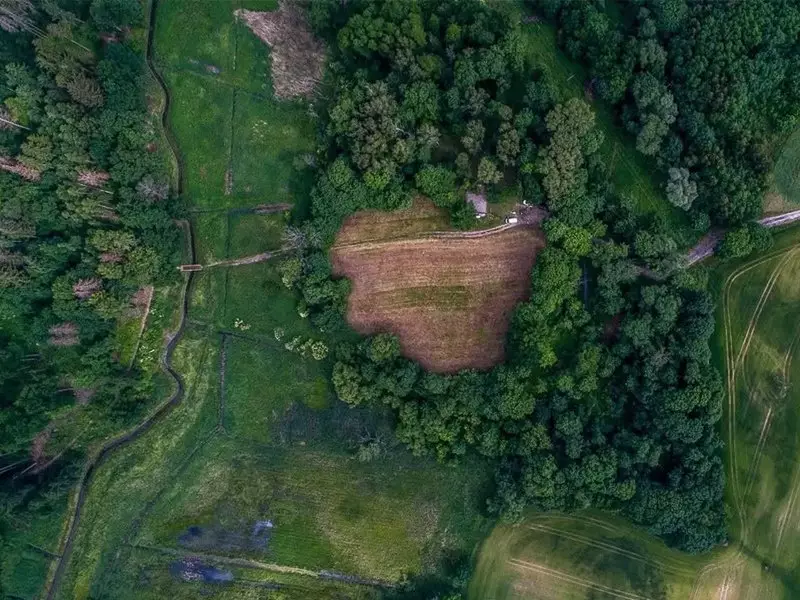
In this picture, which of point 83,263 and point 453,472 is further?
point 453,472

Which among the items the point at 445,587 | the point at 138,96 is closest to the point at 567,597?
the point at 445,587

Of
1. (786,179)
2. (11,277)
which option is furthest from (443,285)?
(11,277)

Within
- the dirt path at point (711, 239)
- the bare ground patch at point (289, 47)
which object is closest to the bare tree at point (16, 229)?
the bare ground patch at point (289, 47)

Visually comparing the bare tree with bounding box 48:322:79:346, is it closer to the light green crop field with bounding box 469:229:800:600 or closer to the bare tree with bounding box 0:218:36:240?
the bare tree with bounding box 0:218:36:240

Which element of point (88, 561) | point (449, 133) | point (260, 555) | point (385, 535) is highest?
point (449, 133)

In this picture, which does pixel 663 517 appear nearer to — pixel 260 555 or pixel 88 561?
pixel 260 555

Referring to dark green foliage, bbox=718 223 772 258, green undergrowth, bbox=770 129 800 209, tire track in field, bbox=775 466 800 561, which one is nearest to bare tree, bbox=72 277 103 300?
dark green foliage, bbox=718 223 772 258
